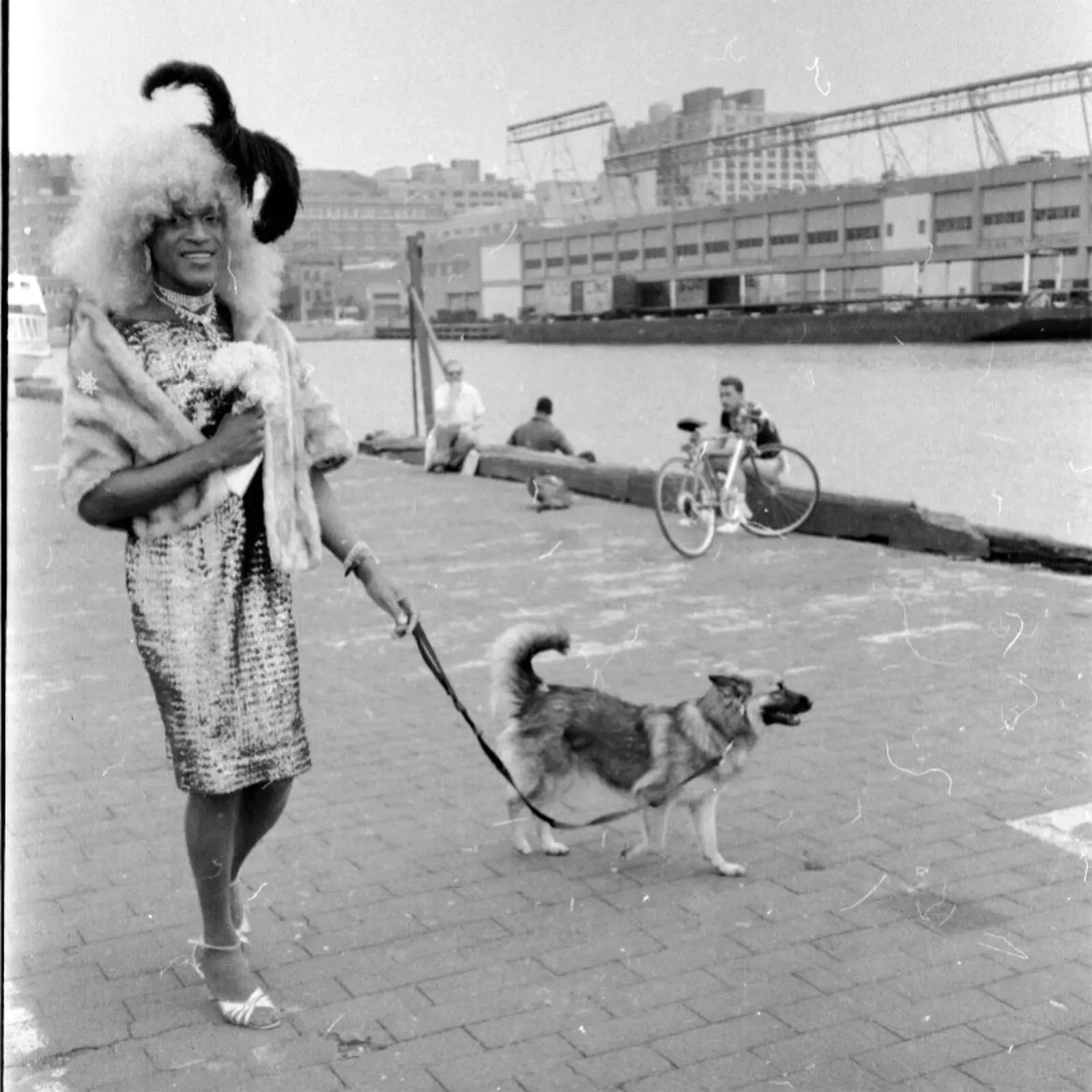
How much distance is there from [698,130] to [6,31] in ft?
21.6

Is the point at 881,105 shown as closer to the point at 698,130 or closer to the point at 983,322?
the point at 698,130

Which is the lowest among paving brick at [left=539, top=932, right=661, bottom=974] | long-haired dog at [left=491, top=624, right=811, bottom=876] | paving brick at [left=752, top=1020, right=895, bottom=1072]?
paving brick at [left=539, top=932, right=661, bottom=974]

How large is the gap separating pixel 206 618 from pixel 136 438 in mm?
424

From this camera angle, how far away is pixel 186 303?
129 inches

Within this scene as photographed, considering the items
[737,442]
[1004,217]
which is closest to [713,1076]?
[737,442]

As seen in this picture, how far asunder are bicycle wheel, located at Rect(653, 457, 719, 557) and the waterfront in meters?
3.03

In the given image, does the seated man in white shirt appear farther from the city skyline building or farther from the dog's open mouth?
the dog's open mouth

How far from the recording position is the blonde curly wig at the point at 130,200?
10.3 ft

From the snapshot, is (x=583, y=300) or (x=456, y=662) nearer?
(x=456, y=662)

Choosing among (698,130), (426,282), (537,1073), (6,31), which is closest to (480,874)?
(537,1073)

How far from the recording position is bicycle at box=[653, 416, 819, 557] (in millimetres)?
10531

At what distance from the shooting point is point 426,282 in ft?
67.5

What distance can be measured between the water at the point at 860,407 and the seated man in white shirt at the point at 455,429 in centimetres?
175

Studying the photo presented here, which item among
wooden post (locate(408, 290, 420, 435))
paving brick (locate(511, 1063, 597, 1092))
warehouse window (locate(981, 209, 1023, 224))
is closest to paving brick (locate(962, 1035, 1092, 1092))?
paving brick (locate(511, 1063, 597, 1092))
